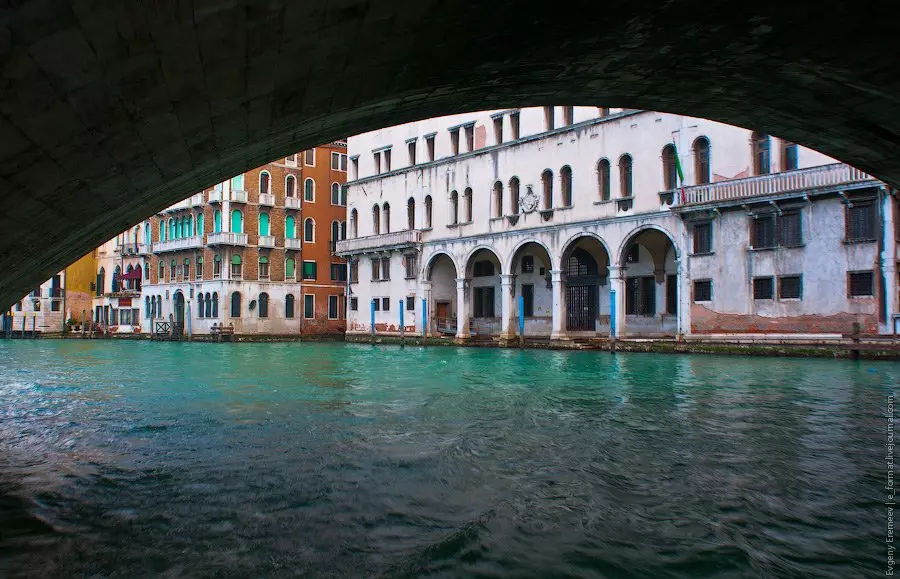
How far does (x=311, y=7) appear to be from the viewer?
11.9 feet

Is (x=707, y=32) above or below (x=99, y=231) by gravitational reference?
above

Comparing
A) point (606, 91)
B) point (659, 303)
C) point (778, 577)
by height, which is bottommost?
point (778, 577)

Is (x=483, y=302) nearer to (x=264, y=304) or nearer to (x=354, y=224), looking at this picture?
(x=354, y=224)

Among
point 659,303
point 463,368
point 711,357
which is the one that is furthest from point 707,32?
point 659,303

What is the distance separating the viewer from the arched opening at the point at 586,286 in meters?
29.5

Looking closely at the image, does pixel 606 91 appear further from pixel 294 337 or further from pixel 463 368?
pixel 294 337

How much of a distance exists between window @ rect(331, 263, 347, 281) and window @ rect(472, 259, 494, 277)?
533 inches

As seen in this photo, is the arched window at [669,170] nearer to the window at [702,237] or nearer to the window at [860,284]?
the window at [702,237]

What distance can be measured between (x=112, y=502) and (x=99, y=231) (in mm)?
2810

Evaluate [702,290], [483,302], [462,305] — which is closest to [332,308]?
[483,302]

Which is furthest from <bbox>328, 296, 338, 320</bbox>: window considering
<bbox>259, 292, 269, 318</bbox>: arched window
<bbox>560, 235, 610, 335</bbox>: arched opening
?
<bbox>560, 235, 610, 335</bbox>: arched opening

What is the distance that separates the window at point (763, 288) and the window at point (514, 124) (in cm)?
1268

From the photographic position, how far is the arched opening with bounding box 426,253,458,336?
1395 inches

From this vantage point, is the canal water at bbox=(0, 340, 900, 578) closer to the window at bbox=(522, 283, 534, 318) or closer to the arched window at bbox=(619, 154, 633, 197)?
the arched window at bbox=(619, 154, 633, 197)
